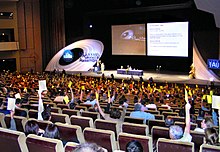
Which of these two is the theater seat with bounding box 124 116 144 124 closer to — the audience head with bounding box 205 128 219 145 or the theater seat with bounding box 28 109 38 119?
the theater seat with bounding box 28 109 38 119

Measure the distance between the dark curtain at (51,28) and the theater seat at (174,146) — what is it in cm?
2414

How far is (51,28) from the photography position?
28.0 m

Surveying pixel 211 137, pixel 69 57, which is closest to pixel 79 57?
pixel 69 57

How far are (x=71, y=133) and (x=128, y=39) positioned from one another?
22.2m

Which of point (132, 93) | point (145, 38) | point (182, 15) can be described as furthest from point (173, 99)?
point (145, 38)

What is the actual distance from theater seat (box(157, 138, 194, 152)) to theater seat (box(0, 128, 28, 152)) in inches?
71.2

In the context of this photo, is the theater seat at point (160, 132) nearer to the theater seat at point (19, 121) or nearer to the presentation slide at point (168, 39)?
the theater seat at point (19, 121)

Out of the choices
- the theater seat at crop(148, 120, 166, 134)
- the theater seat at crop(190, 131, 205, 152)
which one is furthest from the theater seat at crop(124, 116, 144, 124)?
the theater seat at crop(190, 131, 205, 152)

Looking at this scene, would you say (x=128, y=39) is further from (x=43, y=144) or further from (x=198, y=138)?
(x=43, y=144)

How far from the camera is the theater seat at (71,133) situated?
17.5ft

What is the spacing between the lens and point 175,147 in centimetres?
446

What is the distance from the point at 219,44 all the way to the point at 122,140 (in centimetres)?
1547

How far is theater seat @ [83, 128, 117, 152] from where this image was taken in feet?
16.3

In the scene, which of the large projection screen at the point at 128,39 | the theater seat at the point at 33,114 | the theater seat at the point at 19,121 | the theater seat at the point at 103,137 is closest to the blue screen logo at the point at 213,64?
the large projection screen at the point at 128,39
